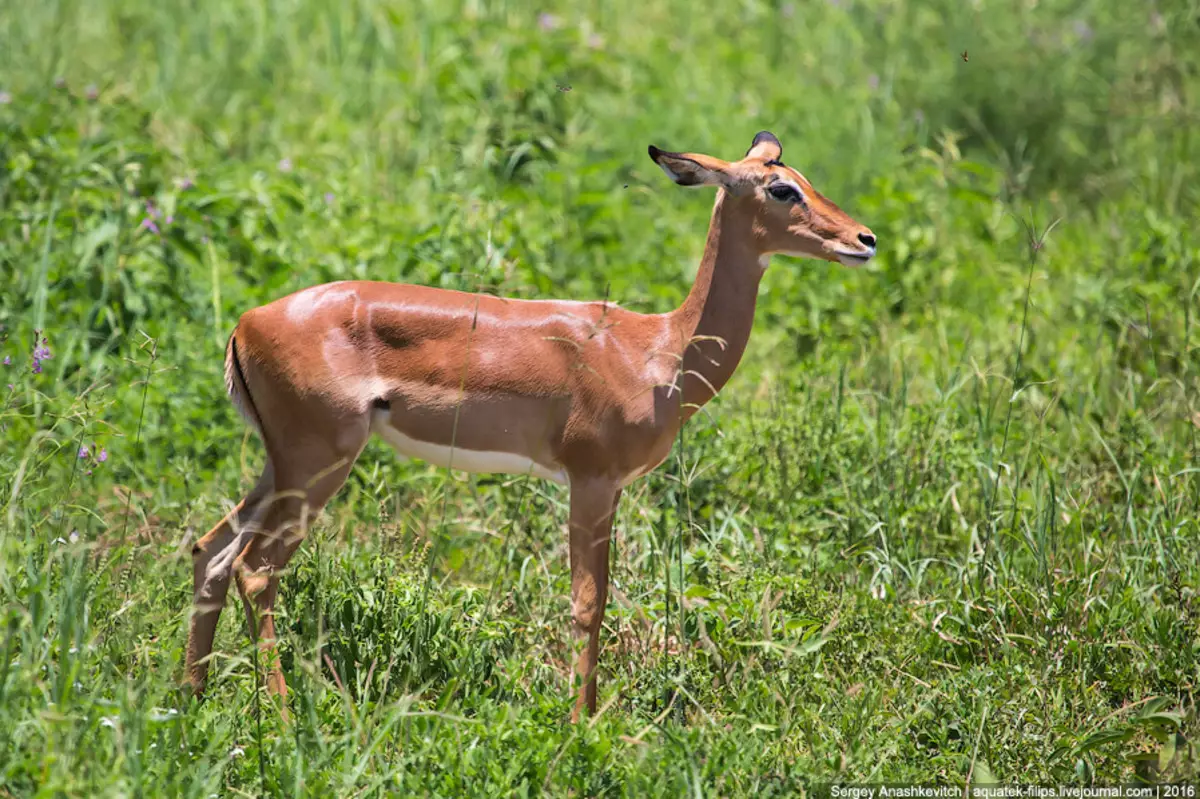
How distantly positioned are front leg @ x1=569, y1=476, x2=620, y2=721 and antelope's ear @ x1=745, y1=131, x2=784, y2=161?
3.83 feet

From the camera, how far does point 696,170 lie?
4336 millimetres

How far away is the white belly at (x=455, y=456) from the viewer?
441cm

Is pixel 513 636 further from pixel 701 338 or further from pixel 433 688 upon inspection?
pixel 701 338

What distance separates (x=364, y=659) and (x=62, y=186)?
3332 millimetres

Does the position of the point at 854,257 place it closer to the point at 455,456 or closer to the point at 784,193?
the point at 784,193

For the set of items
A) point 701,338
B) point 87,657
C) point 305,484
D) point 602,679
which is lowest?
point 602,679

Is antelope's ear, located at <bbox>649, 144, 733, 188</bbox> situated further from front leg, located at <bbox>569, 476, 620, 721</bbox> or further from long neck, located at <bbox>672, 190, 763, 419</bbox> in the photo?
front leg, located at <bbox>569, 476, 620, 721</bbox>

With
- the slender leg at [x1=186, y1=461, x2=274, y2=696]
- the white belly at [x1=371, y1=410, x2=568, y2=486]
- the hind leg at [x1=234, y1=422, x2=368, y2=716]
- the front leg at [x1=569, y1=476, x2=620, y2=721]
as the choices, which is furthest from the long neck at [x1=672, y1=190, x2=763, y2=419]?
the slender leg at [x1=186, y1=461, x2=274, y2=696]

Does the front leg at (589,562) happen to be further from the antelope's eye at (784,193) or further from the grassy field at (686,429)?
the antelope's eye at (784,193)

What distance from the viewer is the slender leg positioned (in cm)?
429

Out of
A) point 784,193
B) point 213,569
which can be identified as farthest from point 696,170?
point 213,569

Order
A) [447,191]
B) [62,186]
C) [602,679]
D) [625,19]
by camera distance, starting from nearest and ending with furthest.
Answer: [602,679], [62,186], [447,191], [625,19]

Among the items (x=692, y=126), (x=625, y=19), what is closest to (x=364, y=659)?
(x=692, y=126)

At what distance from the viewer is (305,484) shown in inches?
169
